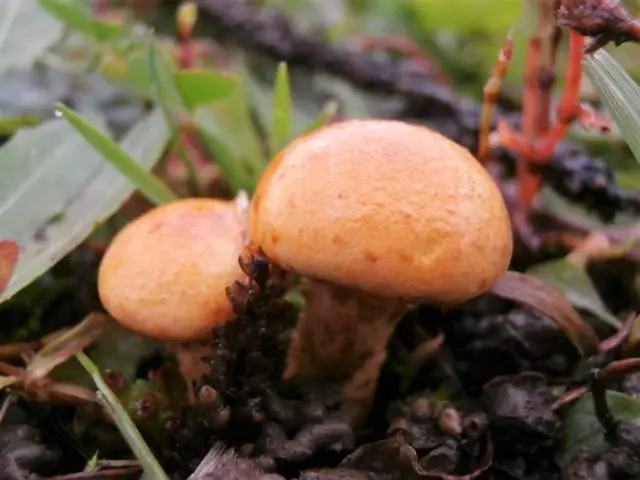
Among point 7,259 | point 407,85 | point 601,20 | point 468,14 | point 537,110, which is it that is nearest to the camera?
point 601,20

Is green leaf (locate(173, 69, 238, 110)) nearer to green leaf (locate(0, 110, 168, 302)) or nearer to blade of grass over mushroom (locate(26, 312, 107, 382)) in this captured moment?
green leaf (locate(0, 110, 168, 302))

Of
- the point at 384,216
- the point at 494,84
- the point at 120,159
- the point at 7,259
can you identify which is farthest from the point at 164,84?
the point at 384,216

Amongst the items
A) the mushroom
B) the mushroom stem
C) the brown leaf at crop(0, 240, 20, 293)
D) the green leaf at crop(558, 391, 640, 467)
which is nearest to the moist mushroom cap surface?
the mushroom

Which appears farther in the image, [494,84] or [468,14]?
[468,14]

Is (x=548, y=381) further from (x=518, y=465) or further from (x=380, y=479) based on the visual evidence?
(x=380, y=479)

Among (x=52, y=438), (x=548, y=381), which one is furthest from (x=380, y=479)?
(x=52, y=438)

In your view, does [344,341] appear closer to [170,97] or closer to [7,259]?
[7,259]
